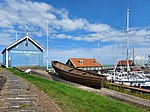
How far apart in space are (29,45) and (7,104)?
1314 inches

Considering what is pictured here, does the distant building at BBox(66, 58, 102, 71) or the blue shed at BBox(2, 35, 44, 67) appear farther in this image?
the distant building at BBox(66, 58, 102, 71)

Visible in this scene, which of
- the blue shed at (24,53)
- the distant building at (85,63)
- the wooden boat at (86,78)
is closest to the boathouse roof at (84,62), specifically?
the distant building at (85,63)

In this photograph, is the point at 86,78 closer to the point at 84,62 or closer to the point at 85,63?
the point at 84,62

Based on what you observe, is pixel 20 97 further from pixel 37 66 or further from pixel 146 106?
pixel 37 66

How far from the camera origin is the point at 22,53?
39594 mm

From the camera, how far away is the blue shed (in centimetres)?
3862

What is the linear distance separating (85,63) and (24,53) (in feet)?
81.0

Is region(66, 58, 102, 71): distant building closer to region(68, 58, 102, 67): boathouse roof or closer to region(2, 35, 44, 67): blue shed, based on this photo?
region(68, 58, 102, 67): boathouse roof

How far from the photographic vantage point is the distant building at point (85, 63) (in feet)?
191

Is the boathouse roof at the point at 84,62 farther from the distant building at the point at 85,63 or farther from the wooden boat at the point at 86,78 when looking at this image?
the wooden boat at the point at 86,78

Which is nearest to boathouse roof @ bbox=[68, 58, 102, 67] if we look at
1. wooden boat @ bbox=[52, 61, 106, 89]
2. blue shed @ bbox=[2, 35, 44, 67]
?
blue shed @ bbox=[2, 35, 44, 67]

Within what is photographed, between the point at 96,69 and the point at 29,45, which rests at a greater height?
the point at 29,45

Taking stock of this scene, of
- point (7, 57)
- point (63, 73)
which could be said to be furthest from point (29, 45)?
point (63, 73)

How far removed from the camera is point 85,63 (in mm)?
61062
